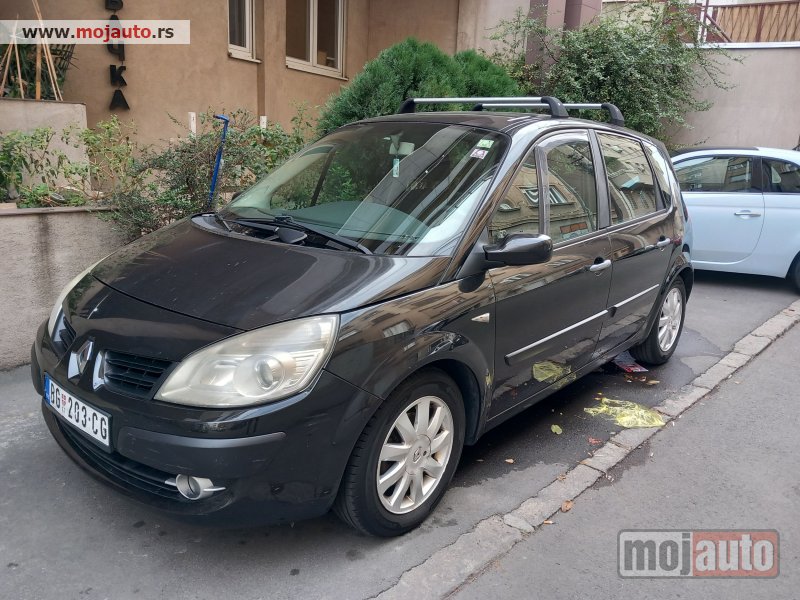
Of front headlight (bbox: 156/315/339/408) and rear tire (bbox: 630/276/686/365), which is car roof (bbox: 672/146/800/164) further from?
front headlight (bbox: 156/315/339/408)

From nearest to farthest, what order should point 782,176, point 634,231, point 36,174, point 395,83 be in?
point 634,231
point 36,174
point 395,83
point 782,176

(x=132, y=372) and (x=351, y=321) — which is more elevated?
(x=351, y=321)

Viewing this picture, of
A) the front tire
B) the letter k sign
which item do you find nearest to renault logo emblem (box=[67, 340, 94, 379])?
the front tire

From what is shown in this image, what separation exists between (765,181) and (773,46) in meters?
5.95

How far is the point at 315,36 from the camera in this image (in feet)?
34.3

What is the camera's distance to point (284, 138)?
586 centimetres

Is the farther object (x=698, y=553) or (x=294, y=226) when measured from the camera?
(x=294, y=226)

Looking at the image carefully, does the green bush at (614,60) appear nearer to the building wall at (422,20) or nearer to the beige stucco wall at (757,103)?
the building wall at (422,20)

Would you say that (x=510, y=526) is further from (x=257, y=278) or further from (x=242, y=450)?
(x=257, y=278)

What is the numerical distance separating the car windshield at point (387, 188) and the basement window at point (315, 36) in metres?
6.56

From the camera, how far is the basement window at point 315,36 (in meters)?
10.2

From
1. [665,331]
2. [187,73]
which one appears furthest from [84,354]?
[187,73]

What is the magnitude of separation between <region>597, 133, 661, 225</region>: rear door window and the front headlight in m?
2.40

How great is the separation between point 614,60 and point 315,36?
438cm
